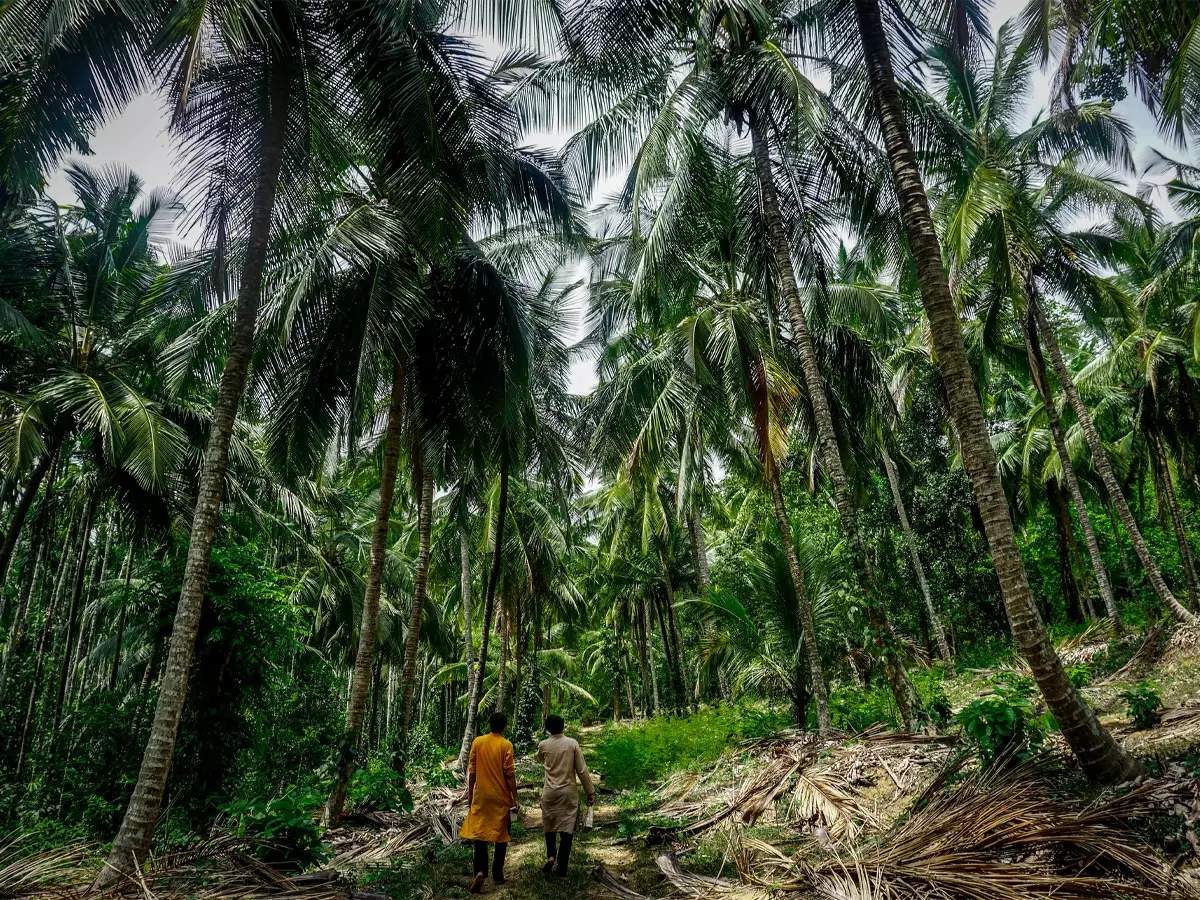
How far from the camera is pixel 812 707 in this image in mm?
11625

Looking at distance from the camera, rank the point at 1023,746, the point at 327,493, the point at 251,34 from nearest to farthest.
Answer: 1. the point at 1023,746
2. the point at 251,34
3. the point at 327,493

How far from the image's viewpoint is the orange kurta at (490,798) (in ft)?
18.3

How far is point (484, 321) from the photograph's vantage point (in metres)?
10.6

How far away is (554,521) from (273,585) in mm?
10476

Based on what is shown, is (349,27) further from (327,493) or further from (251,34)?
(327,493)

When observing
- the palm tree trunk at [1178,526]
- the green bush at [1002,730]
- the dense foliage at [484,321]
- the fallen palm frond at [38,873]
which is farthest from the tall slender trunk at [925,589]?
the fallen palm frond at [38,873]

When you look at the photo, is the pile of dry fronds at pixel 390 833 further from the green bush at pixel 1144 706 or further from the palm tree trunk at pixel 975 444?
the green bush at pixel 1144 706

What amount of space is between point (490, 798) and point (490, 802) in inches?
1.5

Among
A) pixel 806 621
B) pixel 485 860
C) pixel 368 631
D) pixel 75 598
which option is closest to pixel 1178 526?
pixel 806 621

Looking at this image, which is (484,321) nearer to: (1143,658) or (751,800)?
(751,800)

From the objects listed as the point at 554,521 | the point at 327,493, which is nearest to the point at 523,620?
the point at 554,521

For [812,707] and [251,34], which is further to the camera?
[812,707]

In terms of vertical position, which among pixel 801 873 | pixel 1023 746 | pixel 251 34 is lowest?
pixel 801 873

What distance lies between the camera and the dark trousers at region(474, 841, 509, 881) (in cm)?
556
